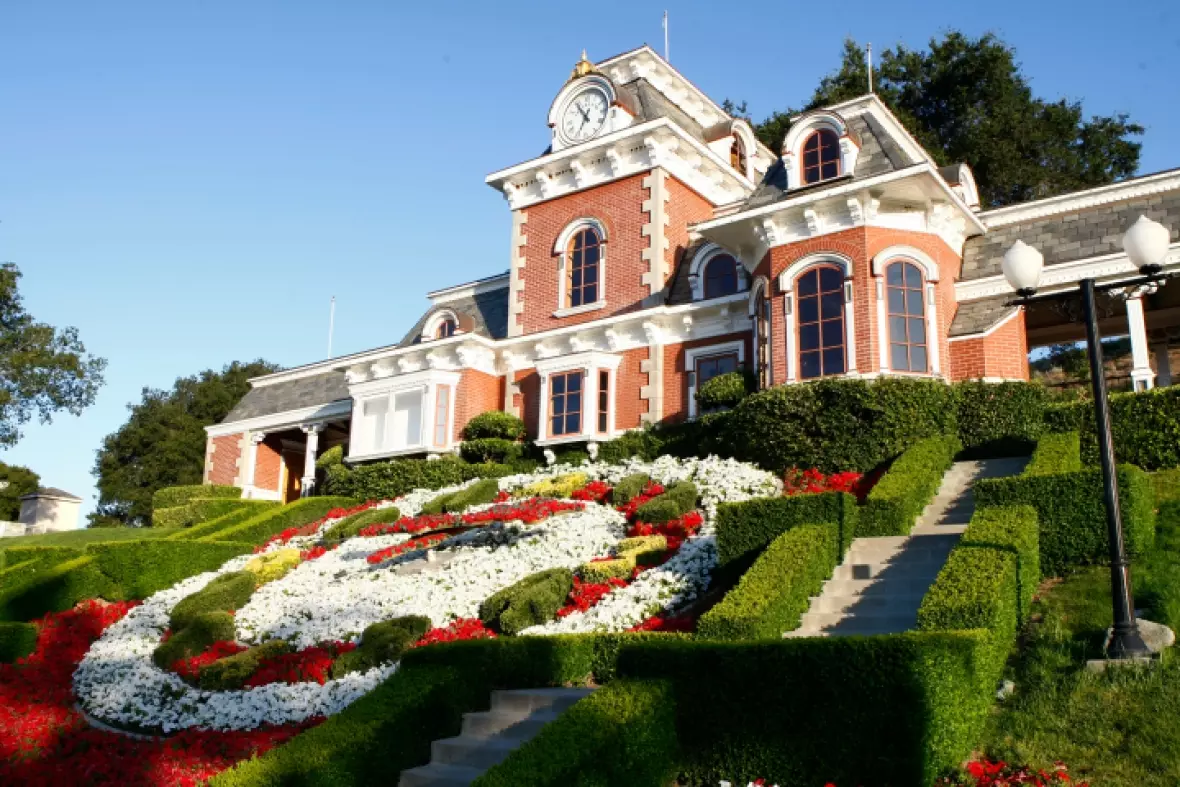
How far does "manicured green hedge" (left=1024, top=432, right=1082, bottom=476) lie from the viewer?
12508 mm

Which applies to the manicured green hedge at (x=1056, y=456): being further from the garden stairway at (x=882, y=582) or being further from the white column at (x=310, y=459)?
the white column at (x=310, y=459)

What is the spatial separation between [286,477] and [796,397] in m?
22.1

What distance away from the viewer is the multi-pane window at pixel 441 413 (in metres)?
25.7

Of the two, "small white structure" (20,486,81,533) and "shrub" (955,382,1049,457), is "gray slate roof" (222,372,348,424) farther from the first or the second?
"shrub" (955,382,1049,457)

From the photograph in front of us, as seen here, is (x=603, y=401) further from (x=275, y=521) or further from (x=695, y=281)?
(x=275, y=521)

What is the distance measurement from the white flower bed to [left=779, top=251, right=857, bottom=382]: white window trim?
250 cm

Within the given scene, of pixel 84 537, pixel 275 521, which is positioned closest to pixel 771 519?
pixel 275 521

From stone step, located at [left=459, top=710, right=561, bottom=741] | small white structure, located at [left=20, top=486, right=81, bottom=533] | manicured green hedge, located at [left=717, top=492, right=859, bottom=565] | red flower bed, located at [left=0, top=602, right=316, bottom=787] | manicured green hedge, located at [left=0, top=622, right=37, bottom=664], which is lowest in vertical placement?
red flower bed, located at [left=0, top=602, right=316, bottom=787]

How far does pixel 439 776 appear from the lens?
7.96 m

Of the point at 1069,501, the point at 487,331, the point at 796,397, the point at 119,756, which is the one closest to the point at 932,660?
the point at 1069,501

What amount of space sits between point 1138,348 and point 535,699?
14.6 metres

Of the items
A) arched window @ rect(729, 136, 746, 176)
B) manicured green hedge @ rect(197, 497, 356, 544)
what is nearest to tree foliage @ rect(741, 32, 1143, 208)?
arched window @ rect(729, 136, 746, 176)

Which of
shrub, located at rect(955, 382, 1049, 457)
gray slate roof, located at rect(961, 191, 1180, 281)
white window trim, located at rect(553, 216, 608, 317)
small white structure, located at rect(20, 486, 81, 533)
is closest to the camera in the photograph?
shrub, located at rect(955, 382, 1049, 457)

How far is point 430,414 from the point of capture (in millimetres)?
25688
